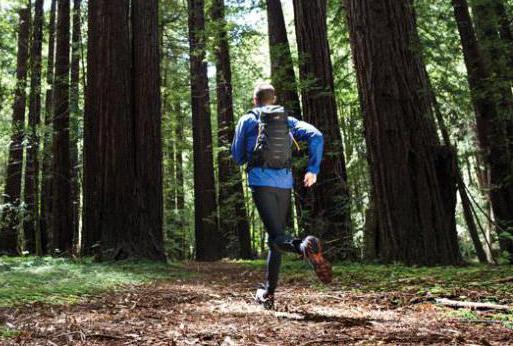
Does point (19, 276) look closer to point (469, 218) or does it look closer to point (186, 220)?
point (469, 218)

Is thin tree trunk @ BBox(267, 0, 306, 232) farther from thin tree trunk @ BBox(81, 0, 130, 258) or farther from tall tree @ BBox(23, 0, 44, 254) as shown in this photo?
tall tree @ BBox(23, 0, 44, 254)

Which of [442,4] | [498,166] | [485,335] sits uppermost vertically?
[442,4]

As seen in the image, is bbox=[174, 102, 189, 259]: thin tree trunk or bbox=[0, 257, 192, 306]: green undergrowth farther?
bbox=[174, 102, 189, 259]: thin tree trunk

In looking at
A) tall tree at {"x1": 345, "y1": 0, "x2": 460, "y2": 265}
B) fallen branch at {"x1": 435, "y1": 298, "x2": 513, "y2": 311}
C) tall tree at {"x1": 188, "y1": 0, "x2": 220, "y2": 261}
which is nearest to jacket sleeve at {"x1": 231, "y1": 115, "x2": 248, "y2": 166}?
fallen branch at {"x1": 435, "y1": 298, "x2": 513, "y2": 311}

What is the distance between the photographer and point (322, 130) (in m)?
9.57

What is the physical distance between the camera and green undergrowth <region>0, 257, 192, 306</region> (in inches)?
189

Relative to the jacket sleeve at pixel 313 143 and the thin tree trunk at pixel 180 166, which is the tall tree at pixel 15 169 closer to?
the thin tree trunk at pixel 180 166

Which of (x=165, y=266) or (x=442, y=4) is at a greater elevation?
(x=442, y=4)

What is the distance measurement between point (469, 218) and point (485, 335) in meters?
4.48

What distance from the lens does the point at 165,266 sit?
8.43 m

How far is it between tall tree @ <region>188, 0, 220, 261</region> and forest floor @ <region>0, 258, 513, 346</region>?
25.5ft

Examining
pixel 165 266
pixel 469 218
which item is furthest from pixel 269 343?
pixel 165 266

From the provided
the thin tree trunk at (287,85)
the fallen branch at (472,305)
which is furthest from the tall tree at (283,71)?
the fallen branch at (472,305)

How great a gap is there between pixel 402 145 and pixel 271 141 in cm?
325
